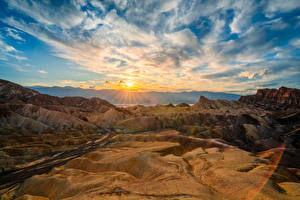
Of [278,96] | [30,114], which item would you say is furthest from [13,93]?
[278,96]

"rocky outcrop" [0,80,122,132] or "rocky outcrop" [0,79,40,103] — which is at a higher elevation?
"rocky outcrop" [0,79,40,103]

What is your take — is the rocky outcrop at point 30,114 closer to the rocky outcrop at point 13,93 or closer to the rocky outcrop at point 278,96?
the rocky outcrop at point 13,93

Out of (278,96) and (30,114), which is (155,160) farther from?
(278,96)

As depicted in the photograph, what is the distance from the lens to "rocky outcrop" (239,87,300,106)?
15162 centimetres

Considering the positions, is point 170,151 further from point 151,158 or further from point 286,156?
point 286,156

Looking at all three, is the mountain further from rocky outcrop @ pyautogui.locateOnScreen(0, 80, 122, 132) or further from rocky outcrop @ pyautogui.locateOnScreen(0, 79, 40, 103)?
rocky outcrop @ pyautogui.locateOnScreen(0, 79, 40, 103)

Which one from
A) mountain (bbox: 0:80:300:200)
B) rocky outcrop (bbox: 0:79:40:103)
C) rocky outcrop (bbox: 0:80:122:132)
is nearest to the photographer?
mountain (bbox: 0:80:300:200)

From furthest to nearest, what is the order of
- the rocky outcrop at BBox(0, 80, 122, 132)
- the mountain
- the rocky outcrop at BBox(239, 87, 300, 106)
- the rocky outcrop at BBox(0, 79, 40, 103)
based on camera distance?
the rocky outcrop at BBox(239, 87, 300, 106) → the rocky outcrop at BBox(0, 79, 40, 103) → the rocky outcrop at BBox(0, 80, 122, 132) → the mountain

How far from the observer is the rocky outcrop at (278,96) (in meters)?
152

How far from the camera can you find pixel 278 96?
170 meters

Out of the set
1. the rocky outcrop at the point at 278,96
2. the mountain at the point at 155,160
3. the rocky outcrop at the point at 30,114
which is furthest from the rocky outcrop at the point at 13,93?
the rocky outcrop at the point at 278,96

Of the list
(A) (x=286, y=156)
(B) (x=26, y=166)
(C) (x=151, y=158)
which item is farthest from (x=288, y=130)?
(B) (x=26, y=166)

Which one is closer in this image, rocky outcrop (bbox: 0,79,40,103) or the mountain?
the mountain

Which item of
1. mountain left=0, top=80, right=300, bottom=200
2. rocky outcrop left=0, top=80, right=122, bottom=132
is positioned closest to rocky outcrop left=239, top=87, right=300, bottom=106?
mountain left=0, top=80, right=300, bottom=200
